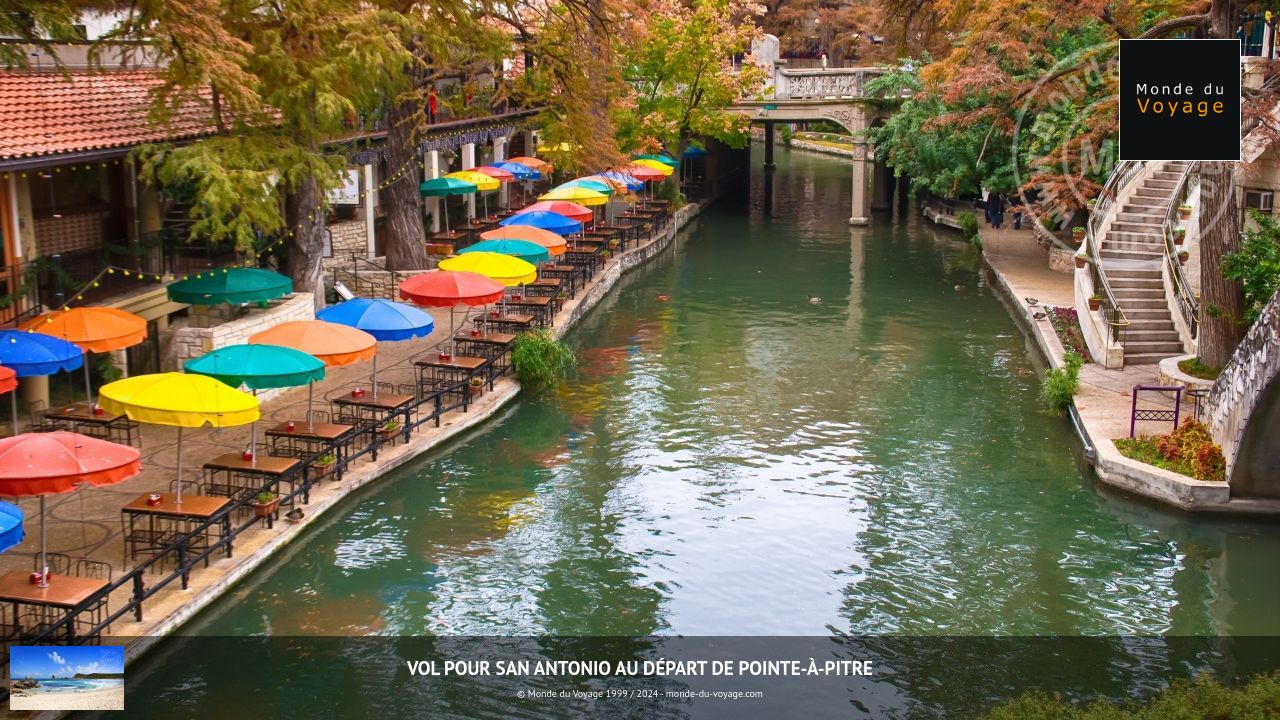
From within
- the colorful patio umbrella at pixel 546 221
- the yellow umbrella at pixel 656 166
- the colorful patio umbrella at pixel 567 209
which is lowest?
the colorful patio umbrella at pixel 546 221

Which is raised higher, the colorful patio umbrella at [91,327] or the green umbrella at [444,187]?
the green umbrella at [444,187]

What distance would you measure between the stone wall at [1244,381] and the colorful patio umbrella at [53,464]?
16405 millimetres

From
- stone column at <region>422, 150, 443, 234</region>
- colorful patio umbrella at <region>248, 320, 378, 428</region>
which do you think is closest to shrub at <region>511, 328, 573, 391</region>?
colorful patio umbrella at <region>248, 320, 378, 428</region>

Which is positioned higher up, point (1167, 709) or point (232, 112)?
point (232, 112)

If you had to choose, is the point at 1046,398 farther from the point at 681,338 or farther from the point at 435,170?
the point at 435,170

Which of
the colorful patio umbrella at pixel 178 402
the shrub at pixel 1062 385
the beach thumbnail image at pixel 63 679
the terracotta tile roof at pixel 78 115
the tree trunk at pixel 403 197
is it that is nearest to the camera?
the beach thumbnail image at pixel 63 679

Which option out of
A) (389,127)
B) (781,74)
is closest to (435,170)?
(389,127)

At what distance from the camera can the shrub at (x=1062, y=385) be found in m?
27.0

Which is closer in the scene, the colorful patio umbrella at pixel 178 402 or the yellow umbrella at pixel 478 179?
the colorful patio umbrella at pixel 178 402

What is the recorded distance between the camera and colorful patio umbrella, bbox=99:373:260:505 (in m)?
18.0

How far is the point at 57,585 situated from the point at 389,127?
77.8 feet

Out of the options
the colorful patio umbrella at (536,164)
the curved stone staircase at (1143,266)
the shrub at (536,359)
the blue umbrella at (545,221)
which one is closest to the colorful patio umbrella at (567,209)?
the blue umbrella at (545,221)

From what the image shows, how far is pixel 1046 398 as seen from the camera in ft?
90.8

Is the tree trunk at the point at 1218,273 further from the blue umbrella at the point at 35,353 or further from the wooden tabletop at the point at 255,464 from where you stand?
the blue umbrella at the point at 35,353
